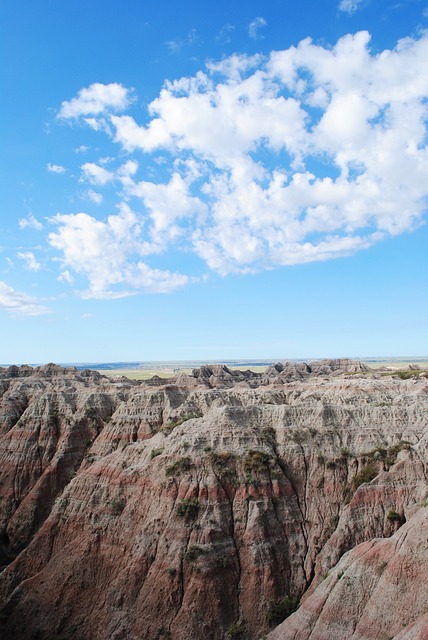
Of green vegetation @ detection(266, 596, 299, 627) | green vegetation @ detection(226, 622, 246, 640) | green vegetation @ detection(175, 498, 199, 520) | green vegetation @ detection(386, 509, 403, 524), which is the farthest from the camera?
green vegetation @ detection(175, 498, 199, 520)

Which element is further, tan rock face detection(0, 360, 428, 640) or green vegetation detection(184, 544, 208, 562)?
green vegetation detection(184, 544, 208, 562)

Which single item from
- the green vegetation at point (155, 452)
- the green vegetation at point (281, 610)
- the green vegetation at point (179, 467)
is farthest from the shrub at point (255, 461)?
the green vegetation at point (281, 610)

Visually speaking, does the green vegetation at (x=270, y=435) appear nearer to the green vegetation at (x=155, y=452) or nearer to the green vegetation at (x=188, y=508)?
the green vegetation at (x=188, y=508)

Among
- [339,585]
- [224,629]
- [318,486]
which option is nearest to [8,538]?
[224,629]

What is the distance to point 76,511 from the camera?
44.5 m

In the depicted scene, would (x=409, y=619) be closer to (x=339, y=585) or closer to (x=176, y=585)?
(x=339, y=585)

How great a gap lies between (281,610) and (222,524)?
23.3 ft

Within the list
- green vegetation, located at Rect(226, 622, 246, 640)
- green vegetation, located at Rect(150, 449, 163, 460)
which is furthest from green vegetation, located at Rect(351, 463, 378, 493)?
green vegetation, located at Rect(150, 449, 163, 460)

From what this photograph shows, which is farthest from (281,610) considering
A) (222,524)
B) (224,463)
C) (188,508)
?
(224,463)

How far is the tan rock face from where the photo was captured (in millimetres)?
35500

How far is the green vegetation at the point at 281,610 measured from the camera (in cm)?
3444

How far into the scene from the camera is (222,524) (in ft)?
127

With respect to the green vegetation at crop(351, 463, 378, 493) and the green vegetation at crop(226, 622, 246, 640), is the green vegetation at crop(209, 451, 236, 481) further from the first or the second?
the green vegetation at crop(226, 622, 246, 640)

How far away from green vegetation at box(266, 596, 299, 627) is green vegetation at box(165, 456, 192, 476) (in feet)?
39.5
